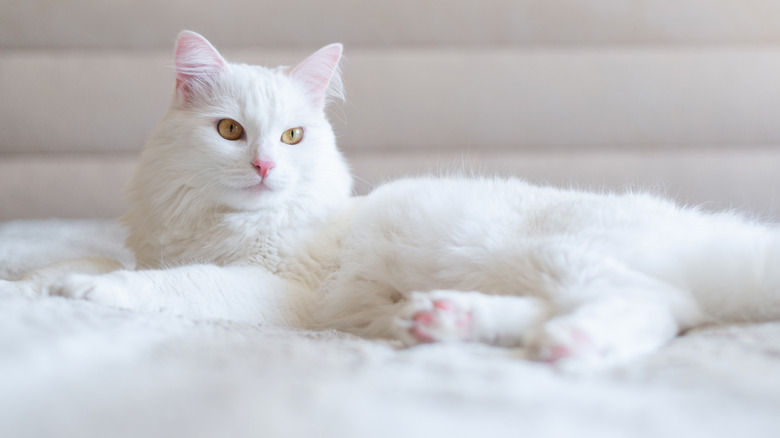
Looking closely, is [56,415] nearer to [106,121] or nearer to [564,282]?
[564,282]

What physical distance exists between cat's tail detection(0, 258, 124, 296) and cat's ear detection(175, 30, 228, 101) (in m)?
0.45

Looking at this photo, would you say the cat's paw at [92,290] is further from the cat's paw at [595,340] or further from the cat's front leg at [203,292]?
the cat's paw at [595,340]

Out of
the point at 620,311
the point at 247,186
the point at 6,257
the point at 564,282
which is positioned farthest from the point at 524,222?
the point at 6,257

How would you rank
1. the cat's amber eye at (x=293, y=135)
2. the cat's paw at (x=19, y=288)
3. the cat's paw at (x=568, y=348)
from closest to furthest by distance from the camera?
the cat's paw at (x=568, y=348) → the cat's paw at (x=19, y=288) → the cat's amber eye at (x=293, y=135)

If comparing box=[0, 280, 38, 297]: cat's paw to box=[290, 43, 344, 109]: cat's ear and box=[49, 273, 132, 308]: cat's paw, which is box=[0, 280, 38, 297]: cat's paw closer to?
box=[49, 273, 132, 308]: cat's paw

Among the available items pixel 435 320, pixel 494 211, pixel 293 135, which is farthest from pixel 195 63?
pixel 435 320

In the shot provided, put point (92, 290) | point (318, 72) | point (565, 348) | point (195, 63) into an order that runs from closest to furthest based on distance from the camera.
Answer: point (565, 348), point (92, 290), point (195, 63), point (318, 72)

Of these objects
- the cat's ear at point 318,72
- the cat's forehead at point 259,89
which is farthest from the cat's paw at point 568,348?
the cat's ear at point 318,72

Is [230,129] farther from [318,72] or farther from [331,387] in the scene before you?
[331,387]

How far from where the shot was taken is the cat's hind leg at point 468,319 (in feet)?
2.75

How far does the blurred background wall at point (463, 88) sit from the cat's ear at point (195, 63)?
3.20 ft

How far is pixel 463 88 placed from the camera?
2.37m

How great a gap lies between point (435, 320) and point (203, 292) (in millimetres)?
496

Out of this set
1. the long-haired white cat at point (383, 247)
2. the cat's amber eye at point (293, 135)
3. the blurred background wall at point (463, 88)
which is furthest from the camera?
the blurred background wall at point (463, 88)
